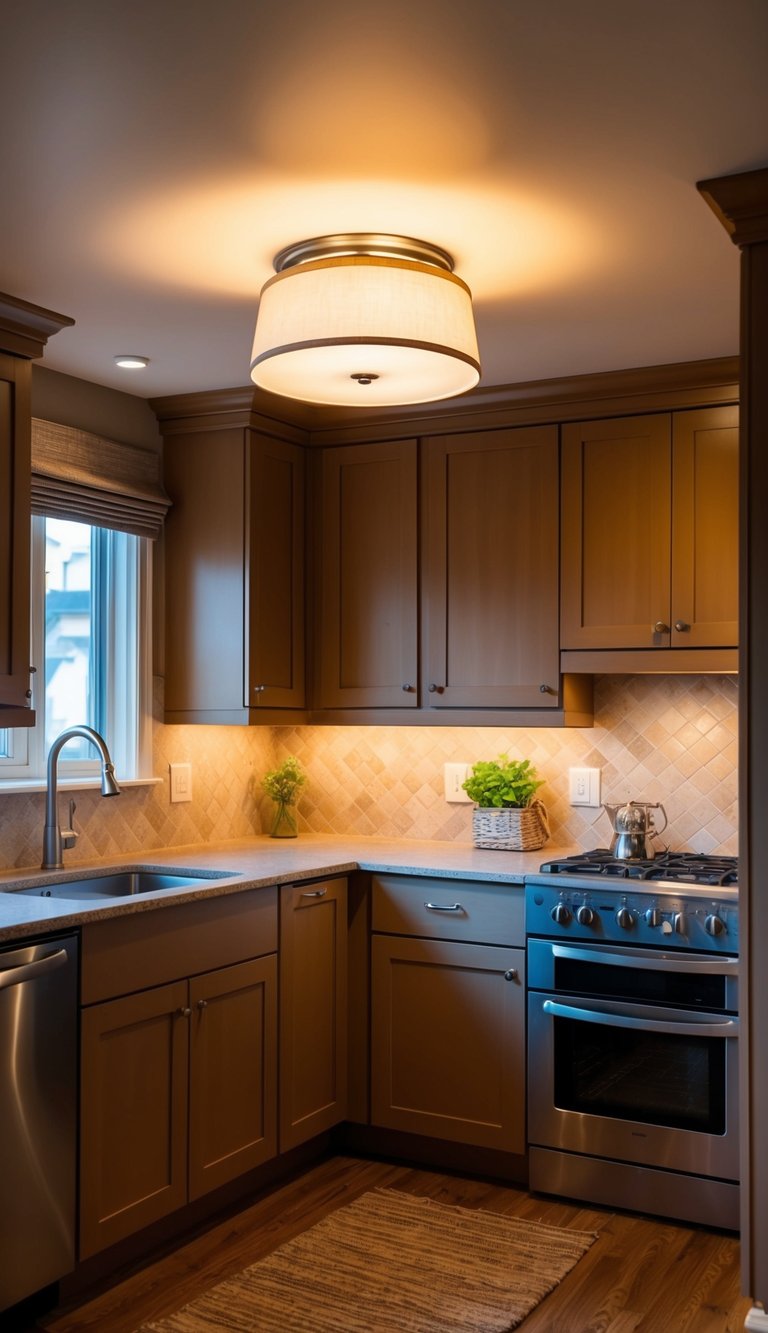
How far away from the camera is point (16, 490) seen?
3.08m

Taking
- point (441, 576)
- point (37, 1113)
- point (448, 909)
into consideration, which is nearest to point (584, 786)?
point (448, 909)

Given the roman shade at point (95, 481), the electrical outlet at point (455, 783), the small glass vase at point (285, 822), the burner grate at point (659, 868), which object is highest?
the roman shade at point (95, 481)

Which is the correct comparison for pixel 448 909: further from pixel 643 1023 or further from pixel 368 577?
pixel 368 577

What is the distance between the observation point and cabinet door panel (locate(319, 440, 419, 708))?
13.4 feet

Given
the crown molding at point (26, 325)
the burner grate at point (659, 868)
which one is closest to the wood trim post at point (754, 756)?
the burner grate at point (659, 868)

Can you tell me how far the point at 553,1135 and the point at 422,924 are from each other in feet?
2.21

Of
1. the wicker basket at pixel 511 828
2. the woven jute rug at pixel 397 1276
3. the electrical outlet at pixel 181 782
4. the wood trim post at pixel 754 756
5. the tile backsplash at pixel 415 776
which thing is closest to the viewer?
the wood trim post at pixel 754 756

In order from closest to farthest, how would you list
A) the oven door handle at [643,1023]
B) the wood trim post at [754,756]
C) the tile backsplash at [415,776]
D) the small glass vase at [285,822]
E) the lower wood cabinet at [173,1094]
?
the wood trim post at [754,756] → the lower wood cabinet at [173,1094] → the oven door handle at [643,1023] → the tile backsplash at [415,776] → the small glass vase at [285,822]

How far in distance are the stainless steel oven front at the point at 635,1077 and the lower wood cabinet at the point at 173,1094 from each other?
2.48ft

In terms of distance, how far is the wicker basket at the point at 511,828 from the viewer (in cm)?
391

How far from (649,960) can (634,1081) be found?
341 mm

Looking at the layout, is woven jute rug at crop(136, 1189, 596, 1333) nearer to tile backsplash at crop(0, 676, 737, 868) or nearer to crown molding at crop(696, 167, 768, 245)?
tile backsplash at crop(0, 676, 737, 868)

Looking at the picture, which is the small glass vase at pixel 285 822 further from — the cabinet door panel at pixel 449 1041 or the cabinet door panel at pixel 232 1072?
the cabinet door panel at pixel 232 1072

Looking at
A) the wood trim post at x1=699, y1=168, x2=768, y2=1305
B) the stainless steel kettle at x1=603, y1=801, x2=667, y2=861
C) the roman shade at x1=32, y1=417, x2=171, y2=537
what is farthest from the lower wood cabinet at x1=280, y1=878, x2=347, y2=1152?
the wood trim post at x1=699, y1=168, x2=768, y2=1305
